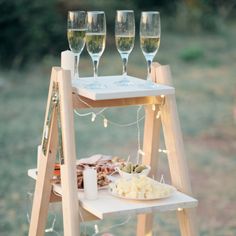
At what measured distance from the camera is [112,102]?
9.43 feet

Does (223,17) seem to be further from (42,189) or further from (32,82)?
(42,189)

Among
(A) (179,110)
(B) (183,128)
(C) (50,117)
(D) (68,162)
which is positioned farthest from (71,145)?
(A) (179,110)

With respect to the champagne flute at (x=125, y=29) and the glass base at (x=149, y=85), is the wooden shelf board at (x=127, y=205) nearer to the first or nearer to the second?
the glass base at (x=149, y=85)

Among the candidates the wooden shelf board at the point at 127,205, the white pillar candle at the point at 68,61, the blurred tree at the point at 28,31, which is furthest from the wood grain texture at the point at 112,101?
the blurred tree at the point at 28,31

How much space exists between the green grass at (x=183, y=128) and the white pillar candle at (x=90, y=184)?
1.97 metres

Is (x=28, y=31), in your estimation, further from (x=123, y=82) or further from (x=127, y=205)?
(x=127, y=205)

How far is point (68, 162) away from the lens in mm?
2754

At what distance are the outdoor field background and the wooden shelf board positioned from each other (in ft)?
1.92

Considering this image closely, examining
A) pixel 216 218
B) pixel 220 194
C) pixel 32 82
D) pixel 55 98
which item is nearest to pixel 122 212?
pixel 55 98

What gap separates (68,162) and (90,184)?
0.10 metres

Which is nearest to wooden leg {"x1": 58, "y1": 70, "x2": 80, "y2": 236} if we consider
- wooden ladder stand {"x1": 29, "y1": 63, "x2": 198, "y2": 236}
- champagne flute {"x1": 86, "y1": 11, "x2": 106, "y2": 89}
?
wooden ladder stand {"x1": 29, "y1": 63, "x2": 198, "y2": 236}

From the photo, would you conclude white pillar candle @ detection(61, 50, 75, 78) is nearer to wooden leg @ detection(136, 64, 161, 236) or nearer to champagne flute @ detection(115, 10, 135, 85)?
champagne flute @ detection(115, 10, 135, 85)

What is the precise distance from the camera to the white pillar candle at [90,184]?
2.80 metres

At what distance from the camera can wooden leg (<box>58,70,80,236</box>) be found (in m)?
2.73
